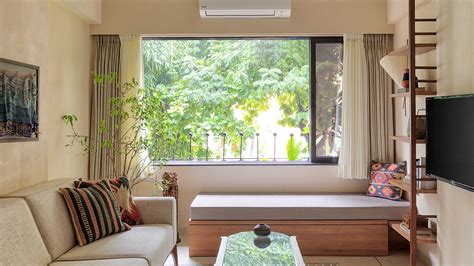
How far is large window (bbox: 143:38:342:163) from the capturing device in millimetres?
4234

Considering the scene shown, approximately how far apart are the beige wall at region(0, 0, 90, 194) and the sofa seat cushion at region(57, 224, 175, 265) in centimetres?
66

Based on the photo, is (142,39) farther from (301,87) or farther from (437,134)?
(437,134)

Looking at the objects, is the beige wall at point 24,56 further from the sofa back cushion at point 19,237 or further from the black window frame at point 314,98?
the black window frame at point 314,98

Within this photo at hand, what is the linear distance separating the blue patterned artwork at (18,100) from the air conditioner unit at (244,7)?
71.3 inches

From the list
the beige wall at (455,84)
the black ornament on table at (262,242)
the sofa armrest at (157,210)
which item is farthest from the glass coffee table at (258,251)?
the beige wall at (455,84)

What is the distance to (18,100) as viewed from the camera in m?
2.38

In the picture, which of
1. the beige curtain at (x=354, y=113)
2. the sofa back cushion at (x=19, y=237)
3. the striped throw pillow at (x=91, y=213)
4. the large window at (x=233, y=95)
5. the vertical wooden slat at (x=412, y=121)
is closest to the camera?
the sofa back cushion at (x=19, y=237)

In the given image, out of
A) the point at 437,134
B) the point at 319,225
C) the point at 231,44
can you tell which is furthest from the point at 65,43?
the point at 437,134

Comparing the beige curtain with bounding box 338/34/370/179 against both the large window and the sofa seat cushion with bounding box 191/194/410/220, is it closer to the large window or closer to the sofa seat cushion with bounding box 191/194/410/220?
the large window

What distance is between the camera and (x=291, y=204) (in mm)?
3428

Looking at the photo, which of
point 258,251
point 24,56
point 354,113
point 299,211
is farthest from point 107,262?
point 354,113

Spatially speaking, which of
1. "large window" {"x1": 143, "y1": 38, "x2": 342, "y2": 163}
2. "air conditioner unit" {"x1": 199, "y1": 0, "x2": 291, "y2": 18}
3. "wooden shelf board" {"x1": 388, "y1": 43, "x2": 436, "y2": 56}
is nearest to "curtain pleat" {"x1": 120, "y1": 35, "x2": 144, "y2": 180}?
"large window" {"x1": 143, "y1": 38, "x2": 342, "y2": 163}

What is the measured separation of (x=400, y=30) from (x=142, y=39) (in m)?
2.94

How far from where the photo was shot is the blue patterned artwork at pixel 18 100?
7.33 feet
